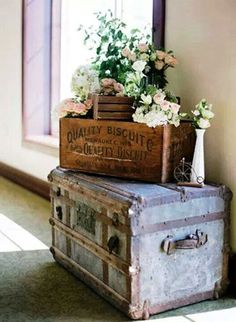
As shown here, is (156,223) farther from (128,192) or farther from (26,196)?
(26,196)

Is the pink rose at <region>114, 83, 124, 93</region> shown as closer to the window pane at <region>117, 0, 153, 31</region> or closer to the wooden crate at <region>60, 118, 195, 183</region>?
the wooden crate at <region>60, 118, 195, 183</region>

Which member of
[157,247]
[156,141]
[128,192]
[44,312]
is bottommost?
[44,312]

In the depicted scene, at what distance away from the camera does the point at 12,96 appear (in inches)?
217

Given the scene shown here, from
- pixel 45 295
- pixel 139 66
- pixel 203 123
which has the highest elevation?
pixel 139 66

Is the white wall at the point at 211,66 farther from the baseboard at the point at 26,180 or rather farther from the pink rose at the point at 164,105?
the baseboard at the point at 26,180

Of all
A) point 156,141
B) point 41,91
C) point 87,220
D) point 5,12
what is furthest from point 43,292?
point 5,12

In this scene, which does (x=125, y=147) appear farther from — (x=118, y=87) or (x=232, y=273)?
(x=232, y=273)

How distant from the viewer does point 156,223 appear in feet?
8.18

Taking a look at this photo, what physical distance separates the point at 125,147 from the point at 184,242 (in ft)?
1.94

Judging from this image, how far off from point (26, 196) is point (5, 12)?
2.02m

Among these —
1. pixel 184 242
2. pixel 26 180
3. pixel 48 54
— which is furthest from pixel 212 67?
pixel 26 180

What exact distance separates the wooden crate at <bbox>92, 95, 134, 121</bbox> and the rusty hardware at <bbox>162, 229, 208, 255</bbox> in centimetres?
70

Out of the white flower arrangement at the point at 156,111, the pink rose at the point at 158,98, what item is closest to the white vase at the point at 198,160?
the white flower arrangement at the point at 156,111

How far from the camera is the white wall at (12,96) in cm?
525
